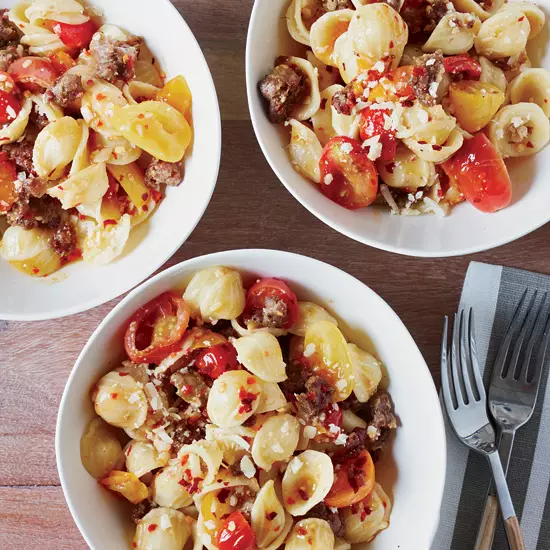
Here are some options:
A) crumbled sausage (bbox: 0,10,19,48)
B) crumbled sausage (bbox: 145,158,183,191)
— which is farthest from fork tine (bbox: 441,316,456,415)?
crumbled sausage (bbox: 0,10,19,48)

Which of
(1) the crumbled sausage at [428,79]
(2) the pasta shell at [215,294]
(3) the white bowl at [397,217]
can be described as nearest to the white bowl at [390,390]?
(2) the pasta shell at [215,294]

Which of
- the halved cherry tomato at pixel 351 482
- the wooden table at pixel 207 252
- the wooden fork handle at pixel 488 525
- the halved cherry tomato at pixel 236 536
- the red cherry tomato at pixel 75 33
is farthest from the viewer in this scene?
the wooden table at pixel 207 252

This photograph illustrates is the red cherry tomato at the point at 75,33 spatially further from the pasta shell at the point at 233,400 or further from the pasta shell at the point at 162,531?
the pasta shell at the point at 162,531

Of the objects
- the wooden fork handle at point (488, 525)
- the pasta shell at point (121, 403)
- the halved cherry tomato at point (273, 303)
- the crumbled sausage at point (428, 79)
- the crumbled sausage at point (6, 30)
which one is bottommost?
the wooden fork handle at point (488, 525)

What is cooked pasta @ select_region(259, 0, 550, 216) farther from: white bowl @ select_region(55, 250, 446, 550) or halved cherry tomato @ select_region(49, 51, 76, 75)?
halved cherry tomato @ select_region(49, 51, 76, 75)

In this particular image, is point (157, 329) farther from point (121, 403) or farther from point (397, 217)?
point (397, 217)

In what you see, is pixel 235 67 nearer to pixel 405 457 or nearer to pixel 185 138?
pixel 185 138

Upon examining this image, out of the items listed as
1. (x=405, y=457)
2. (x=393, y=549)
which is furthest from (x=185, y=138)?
(x=393, y=549)
